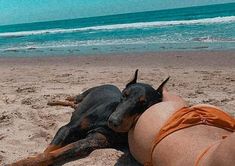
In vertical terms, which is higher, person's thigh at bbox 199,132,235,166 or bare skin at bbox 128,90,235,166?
person's thigh at bbox 199,132,235,166

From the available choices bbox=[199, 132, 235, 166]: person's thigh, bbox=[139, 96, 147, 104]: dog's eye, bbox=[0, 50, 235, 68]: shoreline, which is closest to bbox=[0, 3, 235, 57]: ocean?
bbox=[0, 50, 235, 68]: shoreline

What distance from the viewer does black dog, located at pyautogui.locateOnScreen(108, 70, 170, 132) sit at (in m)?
4.82

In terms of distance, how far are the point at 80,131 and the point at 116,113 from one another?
1080 mm

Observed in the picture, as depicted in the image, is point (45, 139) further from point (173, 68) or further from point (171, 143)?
point (173, 68)

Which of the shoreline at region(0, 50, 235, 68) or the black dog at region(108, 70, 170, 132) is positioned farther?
the shoreline at region(0, 50, 235, 68)

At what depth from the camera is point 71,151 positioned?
543 centimetres

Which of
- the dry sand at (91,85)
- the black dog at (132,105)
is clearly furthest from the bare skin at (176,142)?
the dry sand at (91,85)

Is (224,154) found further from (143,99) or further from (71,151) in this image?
(71,151)

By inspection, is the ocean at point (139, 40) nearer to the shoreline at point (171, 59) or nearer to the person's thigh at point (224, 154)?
the shoreline at point (171, 59)

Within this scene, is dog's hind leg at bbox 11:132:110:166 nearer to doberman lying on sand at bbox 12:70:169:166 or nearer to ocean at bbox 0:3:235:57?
doberman lying on sand at bbox 12:70:169:166

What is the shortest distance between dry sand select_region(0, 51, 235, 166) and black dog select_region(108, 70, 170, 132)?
60cm

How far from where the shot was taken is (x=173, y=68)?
500 inches

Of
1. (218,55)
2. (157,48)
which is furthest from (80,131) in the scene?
(157,48)

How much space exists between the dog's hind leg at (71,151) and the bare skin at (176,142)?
30.1 inches
